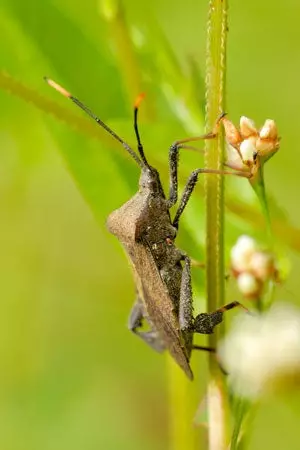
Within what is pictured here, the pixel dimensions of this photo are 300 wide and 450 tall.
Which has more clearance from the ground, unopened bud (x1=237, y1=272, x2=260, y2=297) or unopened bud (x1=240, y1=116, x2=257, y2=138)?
unopened bud (x1=240, y1=116, x2=257, y2=138)

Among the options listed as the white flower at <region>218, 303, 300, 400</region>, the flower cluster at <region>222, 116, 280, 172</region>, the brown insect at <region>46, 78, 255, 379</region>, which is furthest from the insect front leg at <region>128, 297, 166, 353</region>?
the flower cluster at <region>222, 116, 280, 172</region>

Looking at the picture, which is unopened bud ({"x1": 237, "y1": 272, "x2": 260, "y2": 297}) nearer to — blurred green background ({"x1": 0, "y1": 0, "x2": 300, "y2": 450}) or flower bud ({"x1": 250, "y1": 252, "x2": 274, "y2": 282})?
flower bud ({"x1": 250, "y1": 252, "x2": 274, "y2": 282})

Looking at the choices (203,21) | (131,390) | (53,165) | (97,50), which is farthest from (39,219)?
(97,50)

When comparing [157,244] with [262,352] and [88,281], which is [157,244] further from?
[88,281]

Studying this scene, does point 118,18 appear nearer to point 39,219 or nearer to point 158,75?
point 158,75

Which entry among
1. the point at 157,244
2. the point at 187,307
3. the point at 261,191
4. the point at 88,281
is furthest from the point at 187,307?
the point at 88,281
